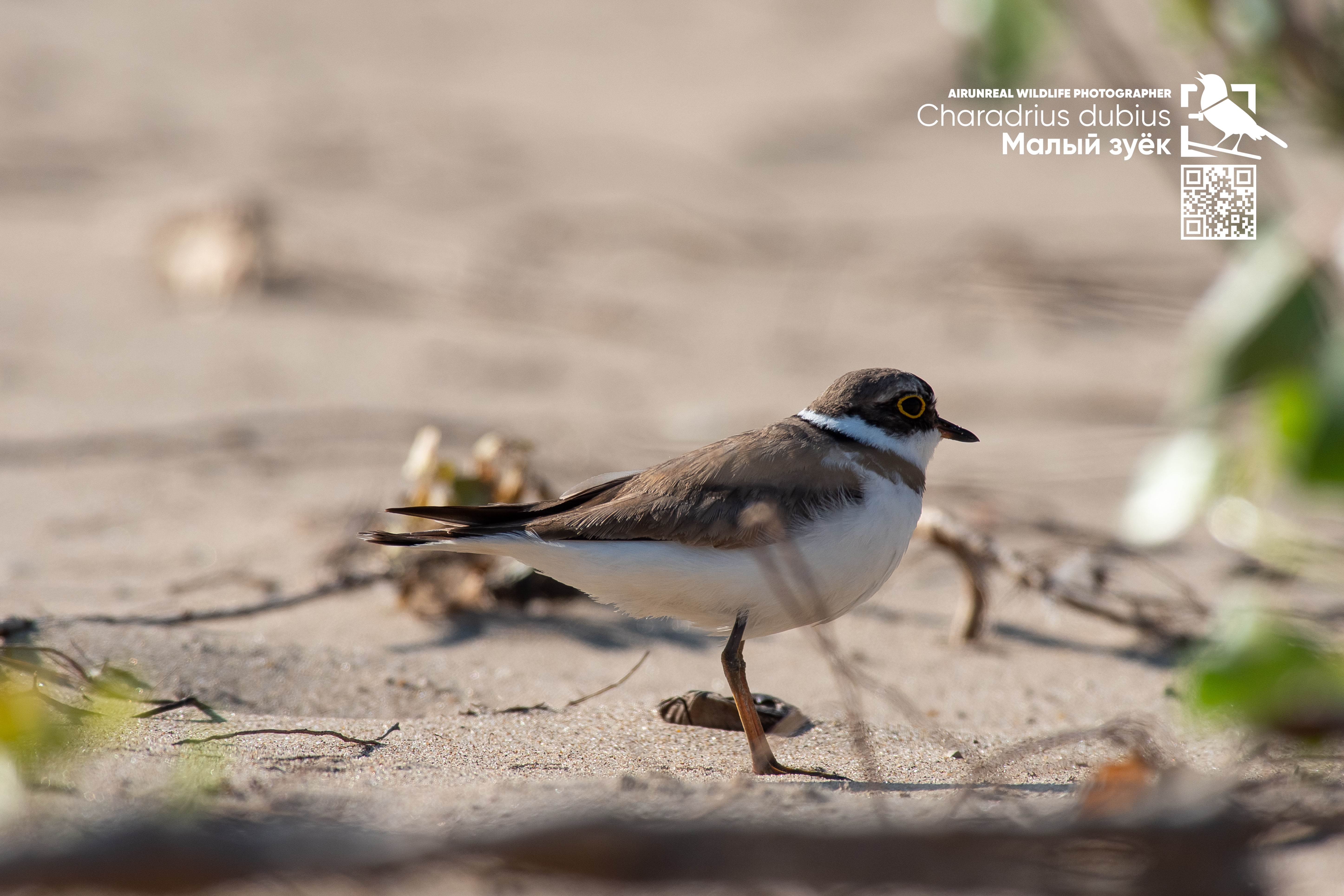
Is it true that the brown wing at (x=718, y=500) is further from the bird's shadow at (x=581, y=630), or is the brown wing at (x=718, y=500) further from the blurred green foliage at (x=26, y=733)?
the blurred green foliage at (x=26, y=733)

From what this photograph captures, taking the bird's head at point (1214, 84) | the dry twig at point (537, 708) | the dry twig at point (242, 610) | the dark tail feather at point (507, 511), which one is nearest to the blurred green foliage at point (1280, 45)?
the bird's head at point (1214, 84)

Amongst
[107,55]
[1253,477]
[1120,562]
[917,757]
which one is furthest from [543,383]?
[107,55]

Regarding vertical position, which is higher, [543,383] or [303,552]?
[543,383]

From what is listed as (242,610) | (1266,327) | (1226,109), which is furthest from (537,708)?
(1266,327)

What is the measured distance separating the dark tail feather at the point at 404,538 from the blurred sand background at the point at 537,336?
0.51m

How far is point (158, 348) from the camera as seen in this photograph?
23.9ft

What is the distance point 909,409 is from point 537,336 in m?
4.70

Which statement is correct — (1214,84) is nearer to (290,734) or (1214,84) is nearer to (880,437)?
(880,437)

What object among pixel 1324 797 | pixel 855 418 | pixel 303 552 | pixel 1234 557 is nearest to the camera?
pixel 1324 797

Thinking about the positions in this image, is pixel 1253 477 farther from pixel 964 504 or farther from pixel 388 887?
pixel 964 504

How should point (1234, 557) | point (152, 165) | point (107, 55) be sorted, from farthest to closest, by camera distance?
point (107, 55) < point (152, 165) < point (1234, 557)

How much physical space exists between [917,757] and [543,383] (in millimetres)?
4570

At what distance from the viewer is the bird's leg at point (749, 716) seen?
10.6ft

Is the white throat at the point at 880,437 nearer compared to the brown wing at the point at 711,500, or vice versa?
the brown wing at the point at 711,500
